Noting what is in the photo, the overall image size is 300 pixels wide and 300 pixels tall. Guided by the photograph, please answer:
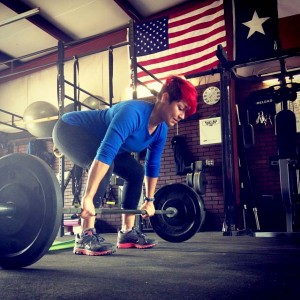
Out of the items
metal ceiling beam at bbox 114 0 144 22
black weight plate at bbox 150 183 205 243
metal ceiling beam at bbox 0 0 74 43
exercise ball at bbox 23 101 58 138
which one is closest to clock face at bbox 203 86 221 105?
metal ceiling beam at bbox 114 0 144 22

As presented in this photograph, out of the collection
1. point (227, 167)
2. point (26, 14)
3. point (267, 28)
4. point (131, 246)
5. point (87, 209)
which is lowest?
point (131, 246)

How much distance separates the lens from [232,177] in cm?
295

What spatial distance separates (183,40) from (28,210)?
4036 millimetres

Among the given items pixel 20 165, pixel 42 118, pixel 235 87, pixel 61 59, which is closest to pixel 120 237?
pixel 20 165

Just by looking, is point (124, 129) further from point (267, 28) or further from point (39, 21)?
point (39, 21)

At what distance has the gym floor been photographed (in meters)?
0.94

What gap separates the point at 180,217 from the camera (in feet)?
8.78

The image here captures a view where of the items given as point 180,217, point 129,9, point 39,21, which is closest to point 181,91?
point 180,217

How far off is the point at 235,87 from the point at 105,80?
7.32 ft

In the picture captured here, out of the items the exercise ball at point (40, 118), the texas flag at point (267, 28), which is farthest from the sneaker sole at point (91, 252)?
the exercise ball at point (40, 118)

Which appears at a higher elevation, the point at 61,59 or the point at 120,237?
the point at 61,59

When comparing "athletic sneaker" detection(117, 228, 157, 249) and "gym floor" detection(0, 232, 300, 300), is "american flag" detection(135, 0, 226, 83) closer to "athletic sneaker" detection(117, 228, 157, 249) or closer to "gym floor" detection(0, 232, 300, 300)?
"athletic sneaker" detection(117, 228, 157, 249)

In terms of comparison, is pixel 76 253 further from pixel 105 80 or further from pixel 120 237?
pixel 105 80

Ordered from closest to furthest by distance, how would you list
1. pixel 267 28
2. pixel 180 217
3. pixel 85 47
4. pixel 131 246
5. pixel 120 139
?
1. pixel 120 139
2. pixel 131 246
3. pixel 180 217
4. pixel 267 28
5. pixel 85 47
